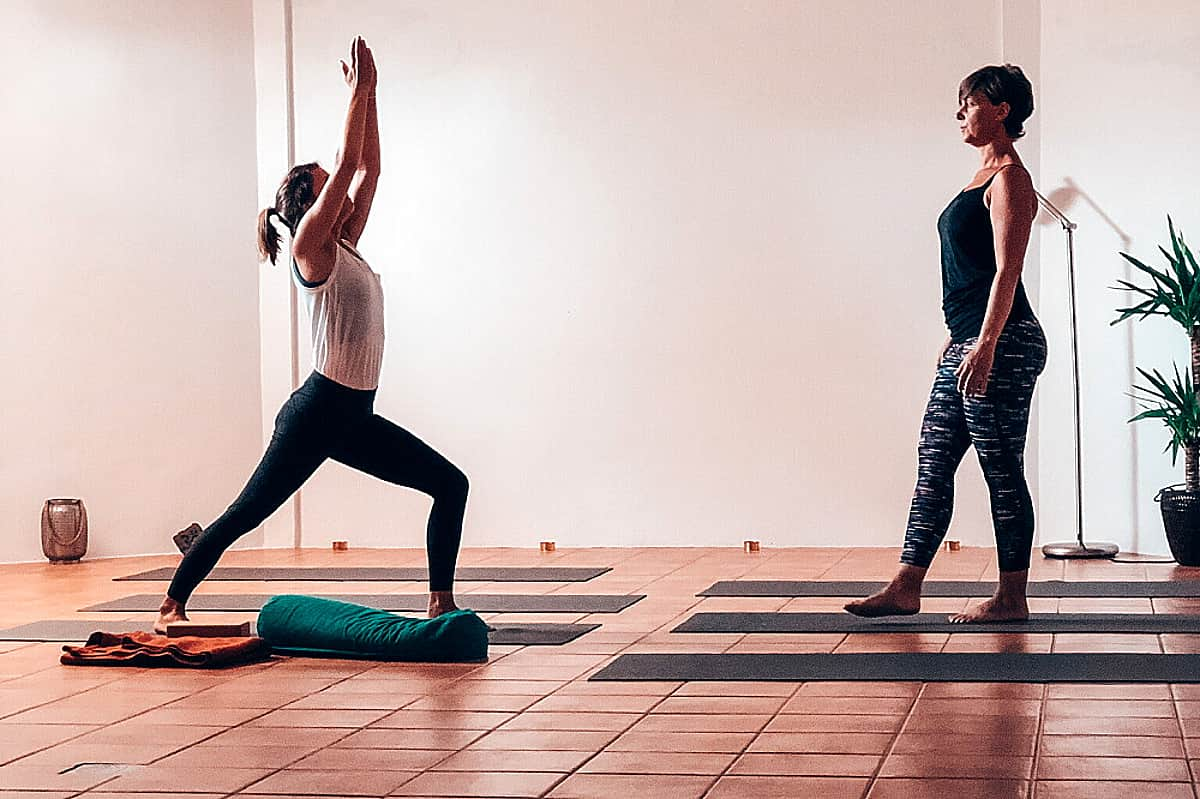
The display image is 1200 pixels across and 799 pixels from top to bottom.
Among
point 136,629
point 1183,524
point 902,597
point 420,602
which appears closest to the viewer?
point 902,597

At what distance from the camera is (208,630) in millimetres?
3936

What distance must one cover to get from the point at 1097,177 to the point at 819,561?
5.91 feet

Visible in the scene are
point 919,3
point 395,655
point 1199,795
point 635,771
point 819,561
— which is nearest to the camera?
point 1199,795

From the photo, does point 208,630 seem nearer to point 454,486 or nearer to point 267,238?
point 454,486

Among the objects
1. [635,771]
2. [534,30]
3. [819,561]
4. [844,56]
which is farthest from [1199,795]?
[534,30]

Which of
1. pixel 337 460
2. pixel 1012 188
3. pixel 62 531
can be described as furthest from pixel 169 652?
pixel 62 531

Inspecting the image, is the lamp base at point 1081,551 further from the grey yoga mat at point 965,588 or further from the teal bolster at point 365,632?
the teal bolster at point 365,632

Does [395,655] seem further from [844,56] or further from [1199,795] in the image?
[844,56]

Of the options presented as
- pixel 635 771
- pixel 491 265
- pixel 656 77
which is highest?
pixel 656 77

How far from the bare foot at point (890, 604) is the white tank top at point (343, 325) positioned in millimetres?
1337

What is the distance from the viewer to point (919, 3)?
6488 millimetres

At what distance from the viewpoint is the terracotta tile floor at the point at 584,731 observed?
245 cm

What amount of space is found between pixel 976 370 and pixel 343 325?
1.50m

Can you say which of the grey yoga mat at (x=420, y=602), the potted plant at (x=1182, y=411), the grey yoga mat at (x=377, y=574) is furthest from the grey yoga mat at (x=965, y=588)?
the grey yoga mat at (x=377, y=574)
